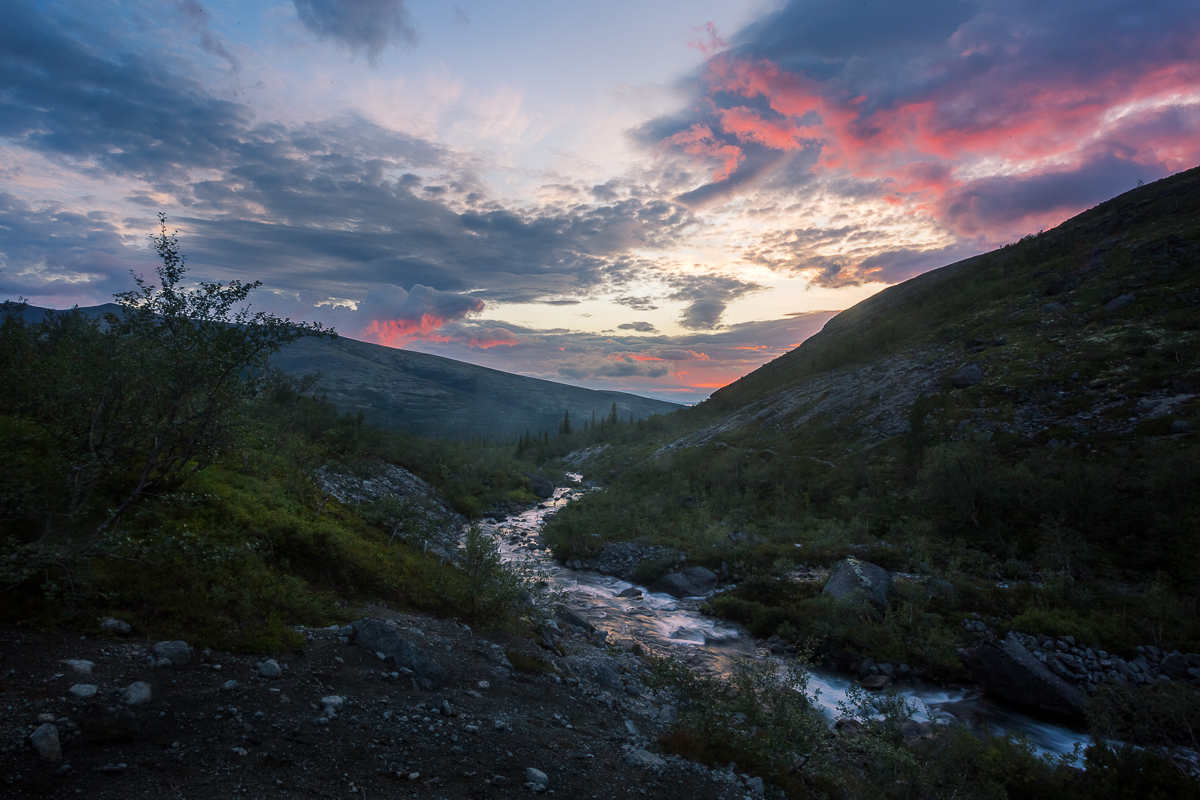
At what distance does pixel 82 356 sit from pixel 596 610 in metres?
25.9

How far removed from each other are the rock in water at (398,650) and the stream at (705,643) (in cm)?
919

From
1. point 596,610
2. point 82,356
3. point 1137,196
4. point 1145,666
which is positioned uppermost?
point 1137,196

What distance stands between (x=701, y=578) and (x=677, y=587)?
2.07 meters

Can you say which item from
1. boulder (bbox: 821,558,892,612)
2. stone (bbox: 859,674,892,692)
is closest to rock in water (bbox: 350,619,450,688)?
stone (bbox: 859,674,892,692)

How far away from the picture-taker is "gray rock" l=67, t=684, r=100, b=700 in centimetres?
725

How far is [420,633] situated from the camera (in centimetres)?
1437

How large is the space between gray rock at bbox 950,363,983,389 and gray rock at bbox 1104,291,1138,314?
17.4 metres

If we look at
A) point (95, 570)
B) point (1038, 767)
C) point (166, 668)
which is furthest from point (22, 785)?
point (1038, 767)

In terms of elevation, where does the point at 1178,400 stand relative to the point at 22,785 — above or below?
above

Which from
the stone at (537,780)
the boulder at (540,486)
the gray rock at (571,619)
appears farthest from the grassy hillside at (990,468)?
the stone at (537,780)

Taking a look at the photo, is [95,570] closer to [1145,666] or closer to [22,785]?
[22,785]

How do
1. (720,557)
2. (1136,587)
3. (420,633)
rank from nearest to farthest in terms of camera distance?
(420,633) → (1136,587) → (720,557)

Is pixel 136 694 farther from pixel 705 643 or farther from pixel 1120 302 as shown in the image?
pixel 1120 302

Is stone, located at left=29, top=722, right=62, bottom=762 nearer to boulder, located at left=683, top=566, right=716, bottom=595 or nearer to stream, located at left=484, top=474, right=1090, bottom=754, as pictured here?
stream, located at left=484, top=474, right=1090, bottom=754
